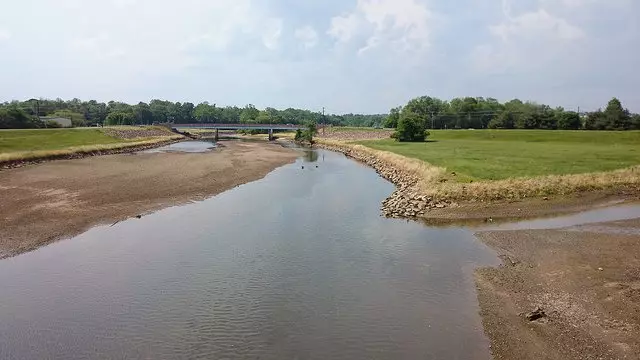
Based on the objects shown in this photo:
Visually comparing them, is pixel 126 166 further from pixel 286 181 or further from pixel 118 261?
pixel 118 261

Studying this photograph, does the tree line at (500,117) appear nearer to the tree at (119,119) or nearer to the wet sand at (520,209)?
the wet sand at (520,209)

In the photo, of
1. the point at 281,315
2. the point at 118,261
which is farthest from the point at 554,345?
the point at 118,261

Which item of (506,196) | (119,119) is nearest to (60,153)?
(506,196)

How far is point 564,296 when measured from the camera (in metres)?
16.6

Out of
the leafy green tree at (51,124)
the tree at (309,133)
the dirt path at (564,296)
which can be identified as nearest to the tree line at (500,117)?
the tree at (309,133)

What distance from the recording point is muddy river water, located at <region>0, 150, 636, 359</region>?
1385cm

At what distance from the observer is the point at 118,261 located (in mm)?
21719

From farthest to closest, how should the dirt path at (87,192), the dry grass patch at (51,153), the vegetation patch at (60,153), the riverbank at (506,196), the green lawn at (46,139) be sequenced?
the green lawn at (46,139) < the dry grass patch at (51,153) < the vegetation patch at (60,153) < the riverbank at (506,196) < the dirt path at (87,192)

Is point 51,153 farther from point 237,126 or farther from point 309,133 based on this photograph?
point 237,126

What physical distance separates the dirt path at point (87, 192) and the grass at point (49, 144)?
392 centimetres

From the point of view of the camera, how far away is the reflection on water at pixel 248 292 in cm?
1385

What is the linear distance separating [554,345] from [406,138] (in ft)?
290

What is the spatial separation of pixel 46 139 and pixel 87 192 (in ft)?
192

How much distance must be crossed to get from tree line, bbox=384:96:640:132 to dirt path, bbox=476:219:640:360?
77795 millimetres
